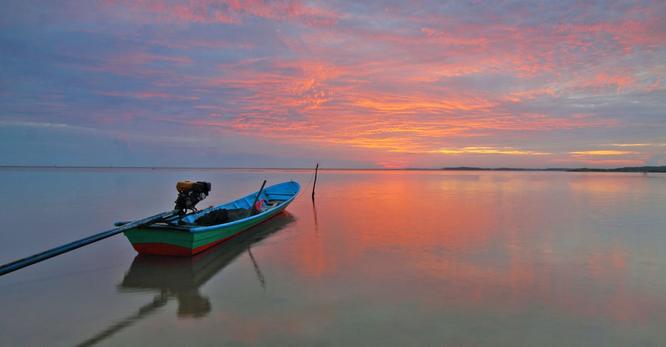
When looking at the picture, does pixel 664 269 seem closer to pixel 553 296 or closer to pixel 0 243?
pixel 553 296

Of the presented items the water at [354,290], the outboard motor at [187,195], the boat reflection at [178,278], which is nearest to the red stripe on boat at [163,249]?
the boat reflection at [178,278]

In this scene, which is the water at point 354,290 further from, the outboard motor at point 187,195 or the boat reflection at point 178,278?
the outboard motor at point 187,195

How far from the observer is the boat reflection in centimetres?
588

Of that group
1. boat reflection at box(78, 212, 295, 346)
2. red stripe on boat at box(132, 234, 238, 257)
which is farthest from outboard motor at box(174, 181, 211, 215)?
boat reflection at box(78, 212, 295, 346)

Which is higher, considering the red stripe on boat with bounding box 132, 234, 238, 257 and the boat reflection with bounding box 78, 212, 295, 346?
the red stripe on boat with bounding box 132, 234, 238, 257

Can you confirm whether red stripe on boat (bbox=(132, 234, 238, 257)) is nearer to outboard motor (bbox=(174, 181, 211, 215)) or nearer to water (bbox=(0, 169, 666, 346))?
water (bbox=(0, 169, 666, 346))

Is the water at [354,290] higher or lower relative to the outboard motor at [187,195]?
lower

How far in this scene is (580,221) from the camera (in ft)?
49.8

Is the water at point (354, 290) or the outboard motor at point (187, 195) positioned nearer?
the water at point (354, 290)

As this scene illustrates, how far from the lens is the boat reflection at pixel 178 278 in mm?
5879

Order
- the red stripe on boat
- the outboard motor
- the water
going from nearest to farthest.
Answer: the water → the red stripe on boat → the outboard motor

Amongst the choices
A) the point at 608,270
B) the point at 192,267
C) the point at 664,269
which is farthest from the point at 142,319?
the point at 664,269

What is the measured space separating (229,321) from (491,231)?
10.7m

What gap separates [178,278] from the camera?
7680mm
